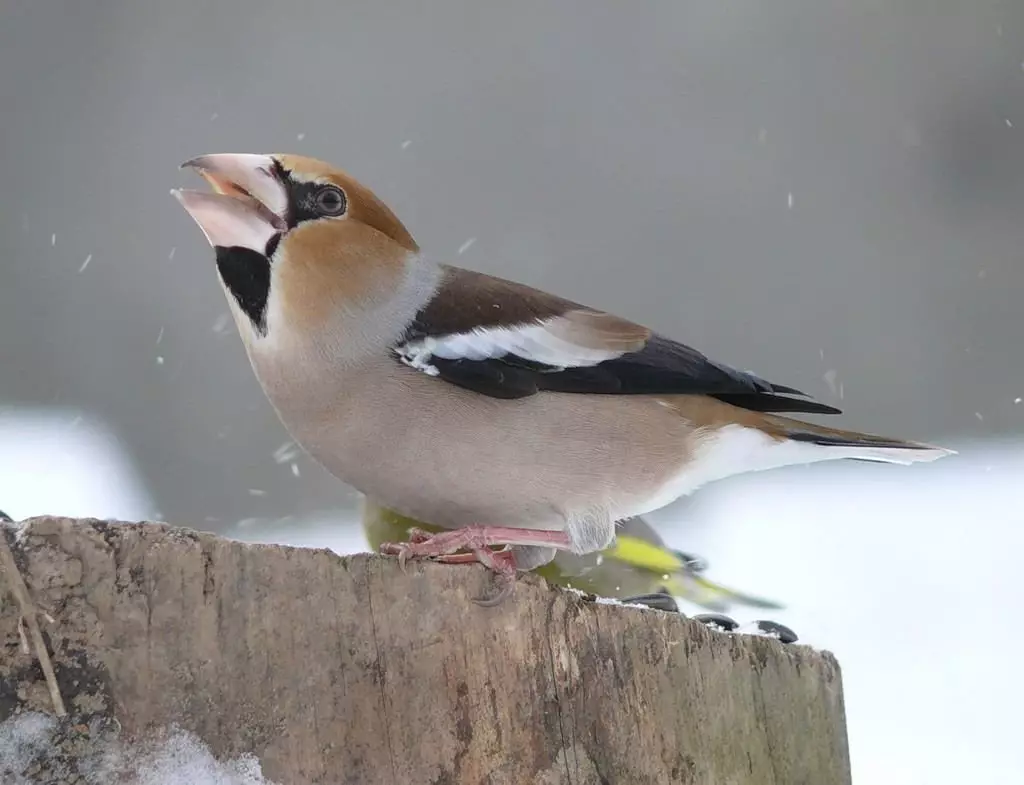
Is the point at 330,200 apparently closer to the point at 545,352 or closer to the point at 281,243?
the point at 281,243

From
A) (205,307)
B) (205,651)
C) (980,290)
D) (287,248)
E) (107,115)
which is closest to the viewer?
(205,651)

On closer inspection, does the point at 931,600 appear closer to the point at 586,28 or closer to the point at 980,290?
the point at 980,290

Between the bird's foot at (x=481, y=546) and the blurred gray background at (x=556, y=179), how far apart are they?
1053 mm

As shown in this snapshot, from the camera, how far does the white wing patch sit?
38.9 inches

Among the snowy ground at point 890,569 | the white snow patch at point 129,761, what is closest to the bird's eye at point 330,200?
the white snow patch at point 129,761

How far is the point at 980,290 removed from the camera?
208 cm

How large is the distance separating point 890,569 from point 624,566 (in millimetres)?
873

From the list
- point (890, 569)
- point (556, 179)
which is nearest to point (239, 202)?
point (556, 179)

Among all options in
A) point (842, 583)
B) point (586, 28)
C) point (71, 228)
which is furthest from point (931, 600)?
point (71, 228)

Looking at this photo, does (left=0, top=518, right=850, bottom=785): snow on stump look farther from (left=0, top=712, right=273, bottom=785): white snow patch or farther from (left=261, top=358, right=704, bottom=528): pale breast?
(left=261, top=358, right=704, bottom=528): pale breast

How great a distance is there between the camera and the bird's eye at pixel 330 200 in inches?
40.5

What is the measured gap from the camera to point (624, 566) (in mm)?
1560

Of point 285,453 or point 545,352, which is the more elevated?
point 285,453

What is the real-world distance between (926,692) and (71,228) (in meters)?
1.84
